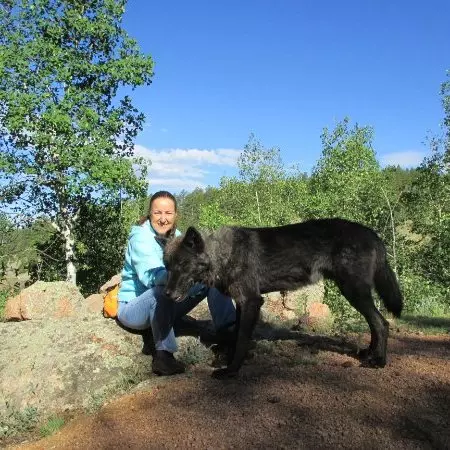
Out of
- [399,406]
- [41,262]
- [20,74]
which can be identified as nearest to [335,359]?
[399,406]

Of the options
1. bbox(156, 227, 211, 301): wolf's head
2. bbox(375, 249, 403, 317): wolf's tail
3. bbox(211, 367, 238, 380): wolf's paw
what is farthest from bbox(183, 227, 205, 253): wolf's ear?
bbox(375, 249, 403, 317): wolf's tail

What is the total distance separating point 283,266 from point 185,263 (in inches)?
48.7

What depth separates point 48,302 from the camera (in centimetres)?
1079

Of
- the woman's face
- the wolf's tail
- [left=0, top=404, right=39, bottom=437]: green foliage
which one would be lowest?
[left=0, top=404, right=39, bottom=437]: green foliage

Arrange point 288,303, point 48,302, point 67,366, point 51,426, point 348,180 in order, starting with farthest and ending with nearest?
point 348,180, point 288,303, point 48,302, point 67,366, point 51,426

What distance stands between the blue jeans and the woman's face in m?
0.78

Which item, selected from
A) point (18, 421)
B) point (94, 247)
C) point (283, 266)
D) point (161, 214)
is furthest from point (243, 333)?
point (94, 247)

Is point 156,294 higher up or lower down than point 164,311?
higher up

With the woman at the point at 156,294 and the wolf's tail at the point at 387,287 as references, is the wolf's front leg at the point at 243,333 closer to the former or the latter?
the woman at the point at 156,294

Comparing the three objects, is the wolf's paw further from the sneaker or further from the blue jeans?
the blue jeans

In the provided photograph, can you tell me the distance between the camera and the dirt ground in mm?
3711

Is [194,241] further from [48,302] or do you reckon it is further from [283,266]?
[48,302]

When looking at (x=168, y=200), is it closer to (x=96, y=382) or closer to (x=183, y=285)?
(x=183, y=285)

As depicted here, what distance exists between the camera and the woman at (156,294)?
5422 mm
